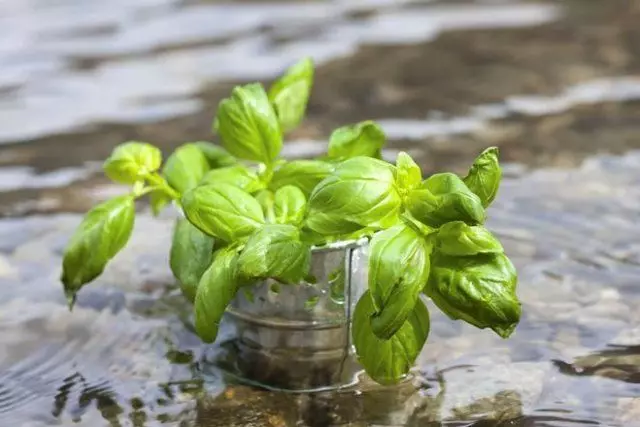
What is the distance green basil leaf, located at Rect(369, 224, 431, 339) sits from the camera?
0.87 meters

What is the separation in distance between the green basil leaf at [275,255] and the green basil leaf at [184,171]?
0.20 metres

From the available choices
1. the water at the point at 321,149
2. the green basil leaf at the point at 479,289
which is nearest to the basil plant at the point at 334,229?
the green basil leaf at the point at 479,289

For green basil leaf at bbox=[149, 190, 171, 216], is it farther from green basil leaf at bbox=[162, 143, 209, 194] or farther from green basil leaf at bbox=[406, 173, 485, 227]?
green basil leaf at bbox=[406, 173, 485, 227]

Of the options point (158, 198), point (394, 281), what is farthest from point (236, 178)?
point (394, 281)

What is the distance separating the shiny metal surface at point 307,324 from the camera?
1.03 meters

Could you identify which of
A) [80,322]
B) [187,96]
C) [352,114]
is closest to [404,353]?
[80,322]

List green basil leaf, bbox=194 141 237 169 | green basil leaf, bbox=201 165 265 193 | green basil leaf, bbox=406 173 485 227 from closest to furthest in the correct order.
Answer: green basil leaf, bbox=406 173 485 227, green basil leaf, bbox=201 165 265 193, green basil leaf, bbox=194 141 237 169

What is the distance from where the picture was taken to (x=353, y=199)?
900 millimetres

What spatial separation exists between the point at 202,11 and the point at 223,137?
1.73 metres

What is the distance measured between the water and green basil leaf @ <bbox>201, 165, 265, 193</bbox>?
0.73 feet

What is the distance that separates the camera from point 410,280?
876 millimetres

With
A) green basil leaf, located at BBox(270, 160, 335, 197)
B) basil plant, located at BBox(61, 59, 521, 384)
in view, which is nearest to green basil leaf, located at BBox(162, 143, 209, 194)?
basil plant, located at BBox(61, 59, 521, 384)

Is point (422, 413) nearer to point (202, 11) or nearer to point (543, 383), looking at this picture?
point (543, 383)

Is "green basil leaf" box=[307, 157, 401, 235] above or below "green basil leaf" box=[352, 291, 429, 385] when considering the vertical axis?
above
